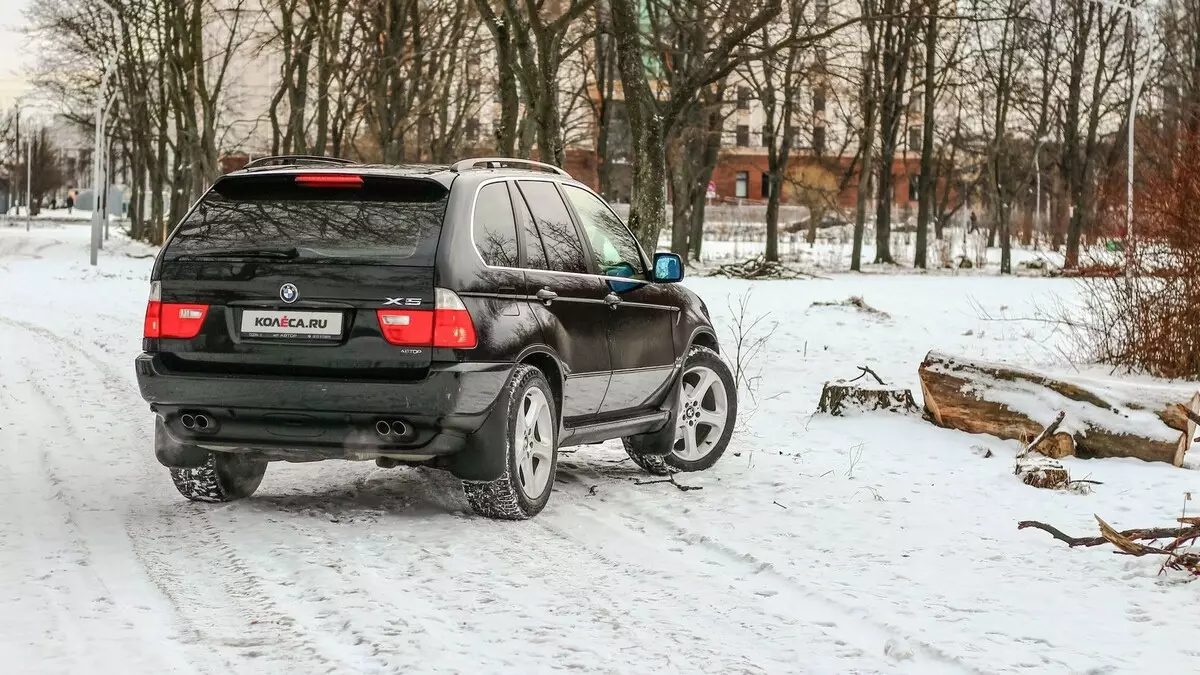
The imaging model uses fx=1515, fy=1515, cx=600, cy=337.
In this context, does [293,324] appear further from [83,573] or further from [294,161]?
[83,573]

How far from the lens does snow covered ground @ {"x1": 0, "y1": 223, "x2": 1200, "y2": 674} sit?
202 inches

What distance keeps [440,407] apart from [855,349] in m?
11.2

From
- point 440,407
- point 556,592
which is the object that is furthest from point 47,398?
point 556,592

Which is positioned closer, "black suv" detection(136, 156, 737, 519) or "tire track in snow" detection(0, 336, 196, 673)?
"tire track in snow" detection(0, 336, 196, 673)

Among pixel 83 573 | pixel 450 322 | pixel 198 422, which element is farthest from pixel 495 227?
pixel 83 573

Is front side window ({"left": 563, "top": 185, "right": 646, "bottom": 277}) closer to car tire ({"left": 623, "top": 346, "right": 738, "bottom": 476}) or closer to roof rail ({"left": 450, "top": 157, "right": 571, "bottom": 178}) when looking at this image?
roof rail ({"left": 450, "top": 157, "right": 571, "bottom": 178})

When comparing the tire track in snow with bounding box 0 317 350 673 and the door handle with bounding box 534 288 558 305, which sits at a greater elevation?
the door handle with bounding box 534 288 558 305

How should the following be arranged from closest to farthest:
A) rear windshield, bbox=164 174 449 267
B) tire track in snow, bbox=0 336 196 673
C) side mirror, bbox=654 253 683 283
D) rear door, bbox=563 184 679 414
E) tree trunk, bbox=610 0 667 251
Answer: tire track in snow, bbox=0 336 196 673 < rear windshield, bbox=164 174 449 267 < rear door, bbox=563 184 679 414 < side mirror, bbox=654 253 683 283 < tree trunk, bbox=610 0 667 251

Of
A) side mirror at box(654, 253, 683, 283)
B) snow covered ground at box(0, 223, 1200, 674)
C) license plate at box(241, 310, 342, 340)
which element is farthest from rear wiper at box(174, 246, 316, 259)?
side mirror at box(654, 253, 683, 283)

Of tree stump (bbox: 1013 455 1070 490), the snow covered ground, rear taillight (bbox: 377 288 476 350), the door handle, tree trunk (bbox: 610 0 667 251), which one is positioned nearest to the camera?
the snow covered ground

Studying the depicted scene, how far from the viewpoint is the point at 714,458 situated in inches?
376

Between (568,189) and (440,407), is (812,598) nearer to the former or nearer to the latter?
(440,407)

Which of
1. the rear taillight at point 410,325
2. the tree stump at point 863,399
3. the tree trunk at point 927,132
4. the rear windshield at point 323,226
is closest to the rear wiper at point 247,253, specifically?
the rear windshield at point 323,226

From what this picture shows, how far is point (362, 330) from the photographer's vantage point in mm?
6895
